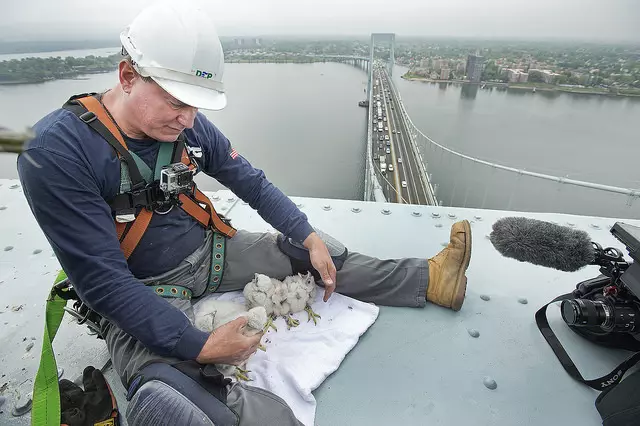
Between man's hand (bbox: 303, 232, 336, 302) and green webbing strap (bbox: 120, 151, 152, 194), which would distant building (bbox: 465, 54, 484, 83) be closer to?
man's hand (bbox: 303, 232, 336, 302)

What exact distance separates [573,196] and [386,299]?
5.73m

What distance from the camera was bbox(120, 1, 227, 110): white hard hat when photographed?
86 centimetres

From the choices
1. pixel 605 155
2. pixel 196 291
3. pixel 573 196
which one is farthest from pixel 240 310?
pixel 605 155

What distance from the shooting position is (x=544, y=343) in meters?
1.27

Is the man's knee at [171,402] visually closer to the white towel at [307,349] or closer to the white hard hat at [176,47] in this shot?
the white towel at [307,349]

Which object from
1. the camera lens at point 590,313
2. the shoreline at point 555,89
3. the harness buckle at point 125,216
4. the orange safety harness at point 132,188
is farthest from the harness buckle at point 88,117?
the shoreline at point 555,89

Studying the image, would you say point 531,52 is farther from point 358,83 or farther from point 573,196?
point 358,83

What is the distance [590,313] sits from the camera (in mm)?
1052

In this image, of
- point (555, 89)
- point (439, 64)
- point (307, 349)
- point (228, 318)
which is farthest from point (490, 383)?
point (439, 64)

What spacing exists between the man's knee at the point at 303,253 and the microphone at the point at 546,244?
56cm

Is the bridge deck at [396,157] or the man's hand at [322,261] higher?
the man's hand at [322,261]

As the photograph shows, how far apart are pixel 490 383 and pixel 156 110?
1256 millimetres

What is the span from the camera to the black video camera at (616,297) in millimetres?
996

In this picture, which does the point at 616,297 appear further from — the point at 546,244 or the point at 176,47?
the point at 176,47
